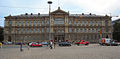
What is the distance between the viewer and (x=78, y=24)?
73.1 m

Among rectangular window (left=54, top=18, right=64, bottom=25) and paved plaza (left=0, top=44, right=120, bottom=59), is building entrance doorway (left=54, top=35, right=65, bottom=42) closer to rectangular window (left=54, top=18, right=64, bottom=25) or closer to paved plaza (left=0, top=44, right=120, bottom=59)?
rectangular window (left=54, top=18, right=64, bottom=25)

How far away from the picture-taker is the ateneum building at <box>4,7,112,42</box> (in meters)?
71.2

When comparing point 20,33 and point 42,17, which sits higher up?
point 42,17

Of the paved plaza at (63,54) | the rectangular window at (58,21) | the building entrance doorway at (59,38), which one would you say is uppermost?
the rectangular window at (58,21)

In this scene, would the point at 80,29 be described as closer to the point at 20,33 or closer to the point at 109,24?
the point at 109,24

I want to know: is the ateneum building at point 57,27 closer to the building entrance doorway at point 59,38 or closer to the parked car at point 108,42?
the building entrance doorway at point 59,38

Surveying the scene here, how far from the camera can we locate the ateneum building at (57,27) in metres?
71.2

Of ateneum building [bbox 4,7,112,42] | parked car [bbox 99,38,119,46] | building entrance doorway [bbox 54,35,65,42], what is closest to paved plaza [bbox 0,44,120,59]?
parked car [bbox 99,38,119,46]

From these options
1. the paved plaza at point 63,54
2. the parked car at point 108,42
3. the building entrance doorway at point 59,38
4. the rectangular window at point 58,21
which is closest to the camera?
the paved plaza at point 63,54

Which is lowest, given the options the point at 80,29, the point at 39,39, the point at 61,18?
the point at 39,39

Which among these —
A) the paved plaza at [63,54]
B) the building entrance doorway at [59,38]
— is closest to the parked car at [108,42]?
the paved plaza at [63,54]

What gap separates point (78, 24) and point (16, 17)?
1372 inches

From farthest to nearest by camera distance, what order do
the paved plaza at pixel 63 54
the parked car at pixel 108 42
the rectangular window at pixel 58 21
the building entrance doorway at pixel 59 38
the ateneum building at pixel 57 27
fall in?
the rectangular window at pixel 58 21, the ateneum building at pixel 57 27, the building entrance doorway at pixel 59 38, the parked car at pixel 108 42, the paved plaza at pixel 63 54

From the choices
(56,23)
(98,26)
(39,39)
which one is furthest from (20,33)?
(98,26)
